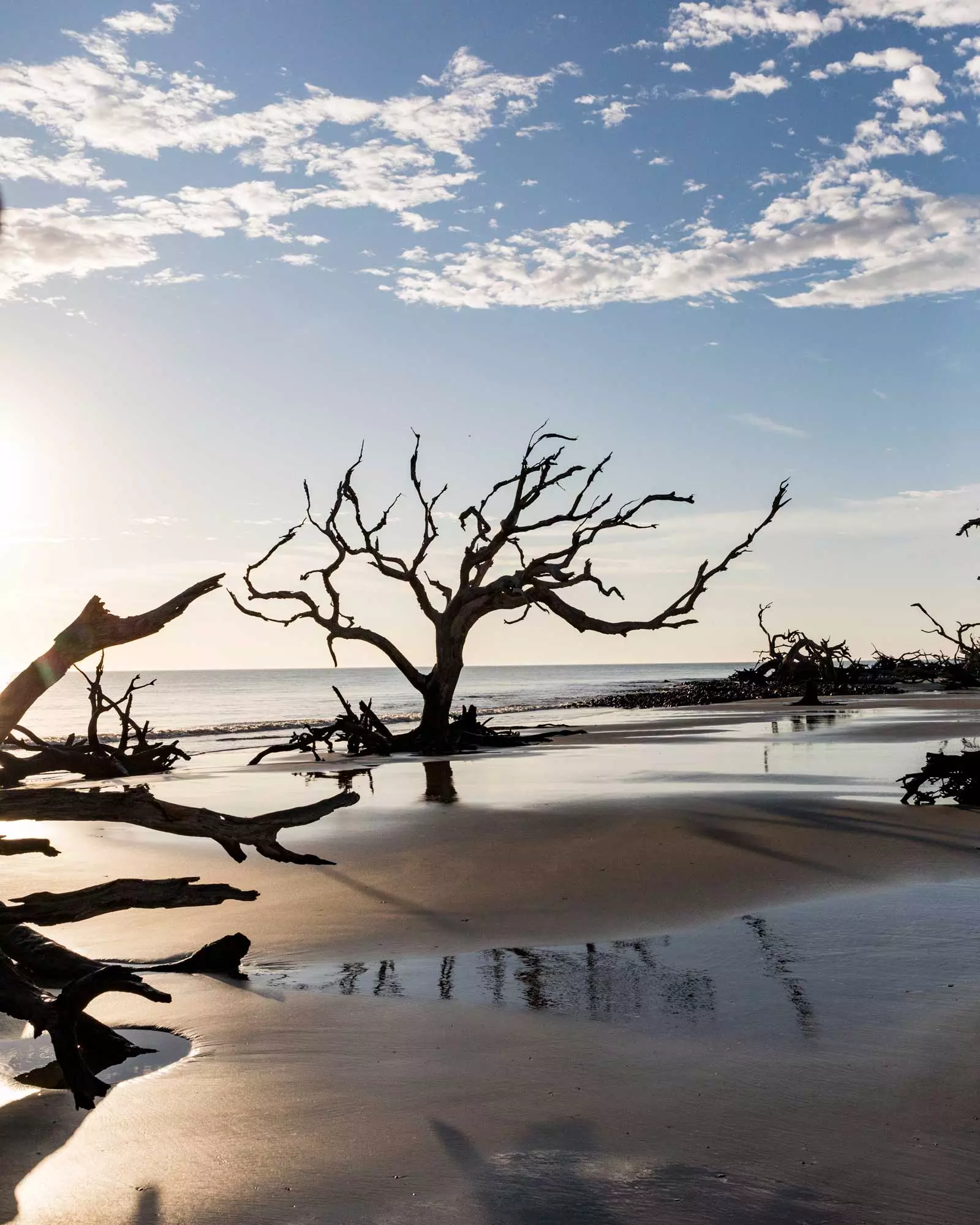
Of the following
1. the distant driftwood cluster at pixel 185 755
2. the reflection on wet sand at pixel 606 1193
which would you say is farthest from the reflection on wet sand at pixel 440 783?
the reflection on wet sand at pixel 606 1193

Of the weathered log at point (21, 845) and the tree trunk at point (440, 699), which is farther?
the tree trunk at point (440, 699)

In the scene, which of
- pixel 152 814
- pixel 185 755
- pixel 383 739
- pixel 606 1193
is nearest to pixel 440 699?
pixel 383 739

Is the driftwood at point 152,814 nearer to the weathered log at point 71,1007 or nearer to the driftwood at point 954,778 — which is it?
the weathered log at point 71,1007

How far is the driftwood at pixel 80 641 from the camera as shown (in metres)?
4.36

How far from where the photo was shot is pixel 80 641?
4375 millimetres

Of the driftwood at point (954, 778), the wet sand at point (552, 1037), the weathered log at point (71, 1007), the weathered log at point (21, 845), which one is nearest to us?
the wet sand at point (552, 1037)

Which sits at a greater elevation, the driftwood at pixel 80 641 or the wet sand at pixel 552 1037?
the driftwood at pixel 80 641

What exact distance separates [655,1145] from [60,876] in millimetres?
6203

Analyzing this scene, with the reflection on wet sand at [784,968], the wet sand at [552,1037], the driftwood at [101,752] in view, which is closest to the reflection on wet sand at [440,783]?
the wet sand at [552,1037]

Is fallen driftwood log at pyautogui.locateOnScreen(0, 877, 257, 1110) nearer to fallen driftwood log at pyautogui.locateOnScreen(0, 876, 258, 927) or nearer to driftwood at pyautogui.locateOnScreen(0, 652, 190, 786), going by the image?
fallen driftwood log at pyautogui.locateOnScreen(0, 876, 258, 927)

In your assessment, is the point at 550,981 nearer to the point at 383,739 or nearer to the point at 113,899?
the point at 113,899

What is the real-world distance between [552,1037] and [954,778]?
23.3 ft

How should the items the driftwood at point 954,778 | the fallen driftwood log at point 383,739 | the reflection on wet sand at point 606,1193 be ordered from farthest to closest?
1. the fallen driftwood log at point 383,739
2. the driftwood at point 954,778
3. the reflection on wet sand at point 606,1193

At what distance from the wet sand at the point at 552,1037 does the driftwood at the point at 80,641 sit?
140 cm
